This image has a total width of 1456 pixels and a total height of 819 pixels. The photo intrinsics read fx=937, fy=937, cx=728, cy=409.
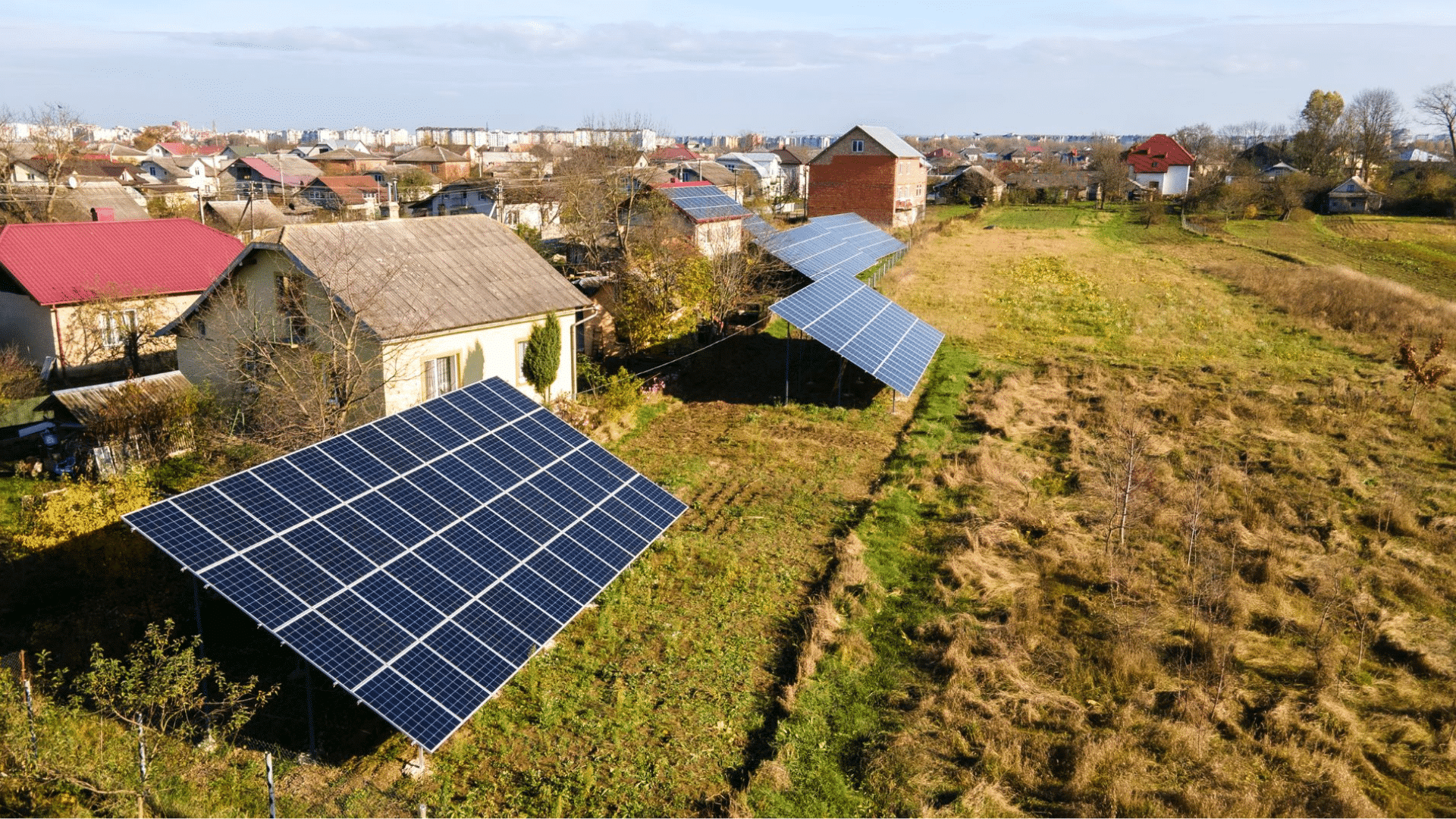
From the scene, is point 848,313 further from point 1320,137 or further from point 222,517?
point 1320,137

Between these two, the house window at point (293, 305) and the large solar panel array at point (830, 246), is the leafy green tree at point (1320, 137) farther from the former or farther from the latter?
the house window at point (293, 305)

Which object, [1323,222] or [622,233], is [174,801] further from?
[1323,222]

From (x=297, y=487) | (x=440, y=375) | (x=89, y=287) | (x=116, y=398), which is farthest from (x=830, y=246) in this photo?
(x=297, y=487)

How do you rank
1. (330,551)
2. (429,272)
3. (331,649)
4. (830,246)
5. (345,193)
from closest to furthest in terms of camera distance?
(331,649) < (330,551) < (429,272) < (830,246) < (345,193)

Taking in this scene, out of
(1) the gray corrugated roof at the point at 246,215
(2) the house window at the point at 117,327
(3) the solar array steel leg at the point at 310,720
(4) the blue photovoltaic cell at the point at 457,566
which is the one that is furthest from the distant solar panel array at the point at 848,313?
(1) the gray corrugated roof at the point at 246,215

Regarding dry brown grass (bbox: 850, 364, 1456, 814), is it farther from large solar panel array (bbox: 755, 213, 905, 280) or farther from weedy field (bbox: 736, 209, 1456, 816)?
large solar panel array (bbox: 755, 213, 905, 280)
